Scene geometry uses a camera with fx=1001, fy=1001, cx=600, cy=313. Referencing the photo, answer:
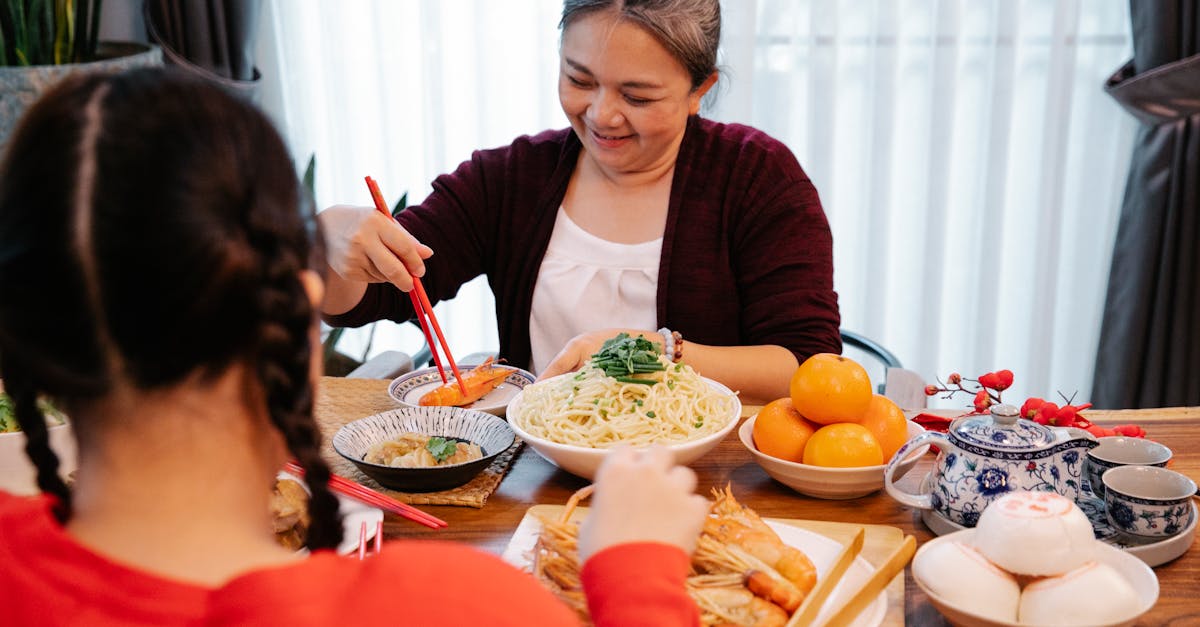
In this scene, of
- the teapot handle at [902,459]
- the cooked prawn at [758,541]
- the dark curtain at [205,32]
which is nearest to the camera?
the cooked prawn at [758,541]

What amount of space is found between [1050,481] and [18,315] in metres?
1.06

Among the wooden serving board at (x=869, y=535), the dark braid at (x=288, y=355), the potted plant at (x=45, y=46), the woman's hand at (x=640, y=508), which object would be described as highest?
the potted plant at (x=45, y=46)

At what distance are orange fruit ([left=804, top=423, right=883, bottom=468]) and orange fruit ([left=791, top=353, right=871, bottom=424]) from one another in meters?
0.02

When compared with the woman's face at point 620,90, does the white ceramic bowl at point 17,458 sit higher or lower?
lower

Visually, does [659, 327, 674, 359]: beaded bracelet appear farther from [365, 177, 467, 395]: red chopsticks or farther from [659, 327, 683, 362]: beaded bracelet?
[365, 177, 467, 395]: red chopsticks

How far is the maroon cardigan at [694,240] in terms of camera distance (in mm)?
2004

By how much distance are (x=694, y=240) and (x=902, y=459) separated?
2.92ft

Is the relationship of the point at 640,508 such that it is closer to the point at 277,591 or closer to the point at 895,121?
the point at 277,591

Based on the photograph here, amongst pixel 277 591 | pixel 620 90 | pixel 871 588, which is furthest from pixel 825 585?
pixel 620 90

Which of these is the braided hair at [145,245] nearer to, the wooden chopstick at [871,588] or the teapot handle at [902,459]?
the wooden chopstick at [871,588]

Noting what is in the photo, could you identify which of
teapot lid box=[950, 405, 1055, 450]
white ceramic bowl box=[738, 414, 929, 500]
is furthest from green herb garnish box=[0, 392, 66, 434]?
teapot lid box=[950, 405, 1055, 450]

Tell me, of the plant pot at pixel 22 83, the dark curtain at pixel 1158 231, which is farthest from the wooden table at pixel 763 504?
the plant pot at pixel 22 83

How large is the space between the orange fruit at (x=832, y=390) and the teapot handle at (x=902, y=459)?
0.32ft

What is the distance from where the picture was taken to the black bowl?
1.34 m
